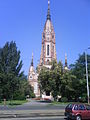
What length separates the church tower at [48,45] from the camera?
126 meters

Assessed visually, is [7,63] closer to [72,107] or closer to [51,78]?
[51,78]

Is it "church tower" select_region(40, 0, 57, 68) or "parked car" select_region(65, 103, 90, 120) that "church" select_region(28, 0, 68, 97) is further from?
"parked car" select_region(65, 103, 90, 120)

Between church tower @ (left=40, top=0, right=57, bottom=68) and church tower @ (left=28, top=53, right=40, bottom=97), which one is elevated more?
church tower @ (left=40, top=0, right=57, bottom=68)

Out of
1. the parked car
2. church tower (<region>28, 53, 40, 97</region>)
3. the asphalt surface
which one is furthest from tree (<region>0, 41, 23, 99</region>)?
church tower (<region>28, 53, 40, 97</region>)

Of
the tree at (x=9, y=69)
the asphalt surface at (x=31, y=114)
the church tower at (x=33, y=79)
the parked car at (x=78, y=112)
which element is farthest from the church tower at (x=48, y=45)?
the parked car at (x=78, y=112)

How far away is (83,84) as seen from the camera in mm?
55281

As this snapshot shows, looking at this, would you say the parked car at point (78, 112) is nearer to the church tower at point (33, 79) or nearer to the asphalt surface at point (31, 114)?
the asphalt surface at point (31, 114)

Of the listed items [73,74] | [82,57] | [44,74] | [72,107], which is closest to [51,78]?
[44,74]

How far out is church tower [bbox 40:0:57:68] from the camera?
126 meters

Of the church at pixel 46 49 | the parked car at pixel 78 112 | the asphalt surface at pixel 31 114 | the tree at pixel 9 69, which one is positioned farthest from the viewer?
the church at pixel 46 49

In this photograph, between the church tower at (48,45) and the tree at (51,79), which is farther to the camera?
the church tower at (48,45)

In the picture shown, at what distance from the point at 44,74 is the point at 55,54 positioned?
7101 cm

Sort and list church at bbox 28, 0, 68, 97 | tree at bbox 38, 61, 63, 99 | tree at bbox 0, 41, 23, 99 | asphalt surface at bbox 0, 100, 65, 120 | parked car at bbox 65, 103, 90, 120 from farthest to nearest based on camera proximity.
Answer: church at bbox 28, 0, 68, 97
tree at bbox 38, 61, 63, 99
tree at bbox 0, 41, 23, 99
asphalt surface at bbox 0, 100, 65, 120
parked car at bbox 65, 103, 90, 120

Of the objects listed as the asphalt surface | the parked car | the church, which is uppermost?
the church
